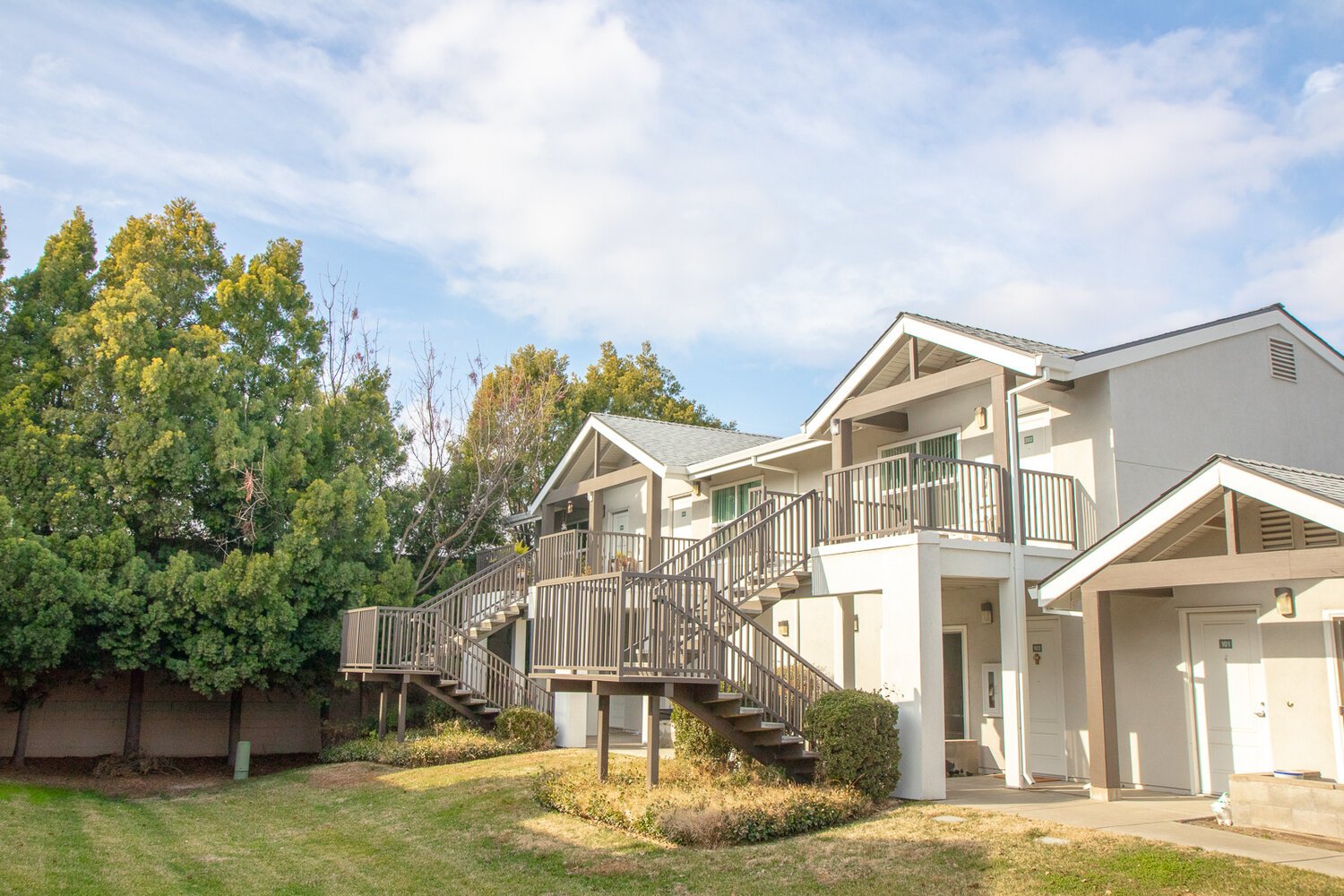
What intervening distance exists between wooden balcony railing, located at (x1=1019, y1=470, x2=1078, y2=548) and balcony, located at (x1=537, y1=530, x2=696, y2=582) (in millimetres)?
7231

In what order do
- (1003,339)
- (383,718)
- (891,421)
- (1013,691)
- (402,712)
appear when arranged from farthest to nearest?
1. (383,718)
2. (402,712)
3. (891,421)
4. (1003,339)
5. (1013,691)

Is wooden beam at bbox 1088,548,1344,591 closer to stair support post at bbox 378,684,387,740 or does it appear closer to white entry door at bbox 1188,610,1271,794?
white entry door at bbox 1188,610,1271,794

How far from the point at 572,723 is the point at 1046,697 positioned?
341 inches

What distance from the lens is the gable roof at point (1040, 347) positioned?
14.3 metres

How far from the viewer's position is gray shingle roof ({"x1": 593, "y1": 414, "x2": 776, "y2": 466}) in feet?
73.3

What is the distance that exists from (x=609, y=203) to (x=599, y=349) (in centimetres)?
2403

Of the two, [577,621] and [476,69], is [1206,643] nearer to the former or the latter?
[577,621]

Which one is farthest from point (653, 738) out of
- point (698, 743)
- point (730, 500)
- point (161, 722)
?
point (161, 722)

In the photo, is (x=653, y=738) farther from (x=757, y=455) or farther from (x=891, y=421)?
(x=757, y=455)

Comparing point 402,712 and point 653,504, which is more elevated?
point 653,504

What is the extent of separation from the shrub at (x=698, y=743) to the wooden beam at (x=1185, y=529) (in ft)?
18.4

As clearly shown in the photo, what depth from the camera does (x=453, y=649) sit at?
21203 mm

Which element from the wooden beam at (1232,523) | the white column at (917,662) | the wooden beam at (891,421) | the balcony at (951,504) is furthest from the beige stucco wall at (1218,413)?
the wooden beam at (891,421)

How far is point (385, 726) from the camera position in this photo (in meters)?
21.7
